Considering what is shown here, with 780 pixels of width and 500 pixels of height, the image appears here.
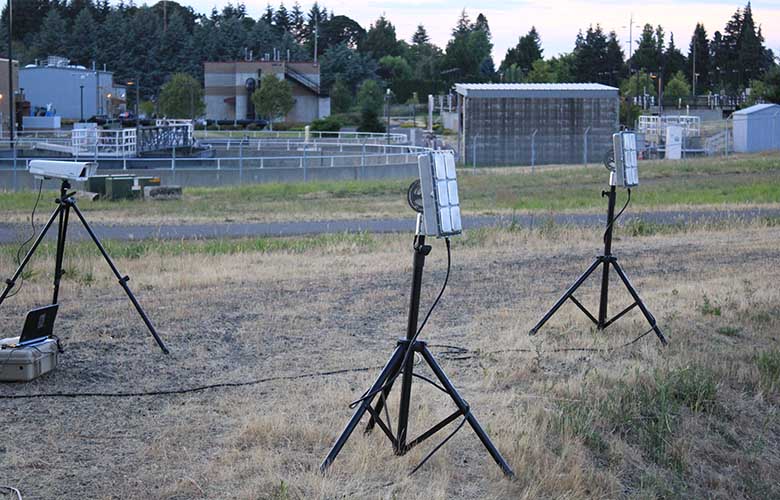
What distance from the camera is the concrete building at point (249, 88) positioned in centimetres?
9362

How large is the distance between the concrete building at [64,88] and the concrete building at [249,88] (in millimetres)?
8890

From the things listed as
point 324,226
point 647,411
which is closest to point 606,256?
point 647,411

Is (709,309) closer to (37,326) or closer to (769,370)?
(769,370)

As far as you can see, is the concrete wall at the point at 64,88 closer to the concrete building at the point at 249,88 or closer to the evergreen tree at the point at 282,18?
the concrete building at the point at 249,88

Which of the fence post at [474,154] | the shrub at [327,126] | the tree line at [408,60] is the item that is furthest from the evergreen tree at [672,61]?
the fence post at [474,154]

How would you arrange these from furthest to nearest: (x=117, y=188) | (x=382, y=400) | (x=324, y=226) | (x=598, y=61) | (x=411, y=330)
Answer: (x=598, y=61), (x=117, y=188), (x=324, y=226), (x=382, y=400), (x=411, y=330)

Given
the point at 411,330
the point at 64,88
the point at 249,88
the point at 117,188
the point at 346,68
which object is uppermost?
the point at 346,68

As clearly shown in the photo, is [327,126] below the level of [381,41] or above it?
below

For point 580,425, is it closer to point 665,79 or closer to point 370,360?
point 370,360

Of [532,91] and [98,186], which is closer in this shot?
[98,186]

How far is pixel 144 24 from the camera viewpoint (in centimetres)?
11531

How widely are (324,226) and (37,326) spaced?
1337 centimetres

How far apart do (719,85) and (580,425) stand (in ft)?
384

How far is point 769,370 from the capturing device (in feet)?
32.3
